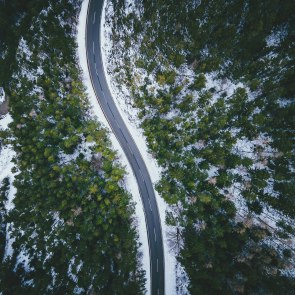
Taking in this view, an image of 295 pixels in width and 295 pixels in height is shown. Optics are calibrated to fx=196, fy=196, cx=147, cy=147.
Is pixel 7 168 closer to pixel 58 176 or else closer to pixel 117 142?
pixel 58 176

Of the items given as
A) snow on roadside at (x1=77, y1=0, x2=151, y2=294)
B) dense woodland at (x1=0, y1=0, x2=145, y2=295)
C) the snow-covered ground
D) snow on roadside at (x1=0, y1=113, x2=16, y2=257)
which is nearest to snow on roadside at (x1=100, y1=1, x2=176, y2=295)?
the snow-covered ground

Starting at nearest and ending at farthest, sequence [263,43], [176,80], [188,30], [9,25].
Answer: [263,43]
[188,30]
[176,80]
[9,25]

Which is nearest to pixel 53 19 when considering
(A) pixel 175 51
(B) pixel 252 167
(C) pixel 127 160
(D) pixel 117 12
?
(D) pixel 117 12

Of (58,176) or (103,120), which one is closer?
(58,176)

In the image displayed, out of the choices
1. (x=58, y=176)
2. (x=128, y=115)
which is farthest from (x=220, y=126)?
(x=58, y=176)

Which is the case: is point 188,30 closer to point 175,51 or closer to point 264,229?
point 175,51

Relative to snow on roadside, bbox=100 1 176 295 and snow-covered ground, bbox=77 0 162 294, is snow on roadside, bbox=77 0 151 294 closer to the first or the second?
snow-covered ground, bbox=77 0 162 294

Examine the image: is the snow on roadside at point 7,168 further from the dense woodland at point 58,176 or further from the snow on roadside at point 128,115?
the snow on roadside at point 128,115
